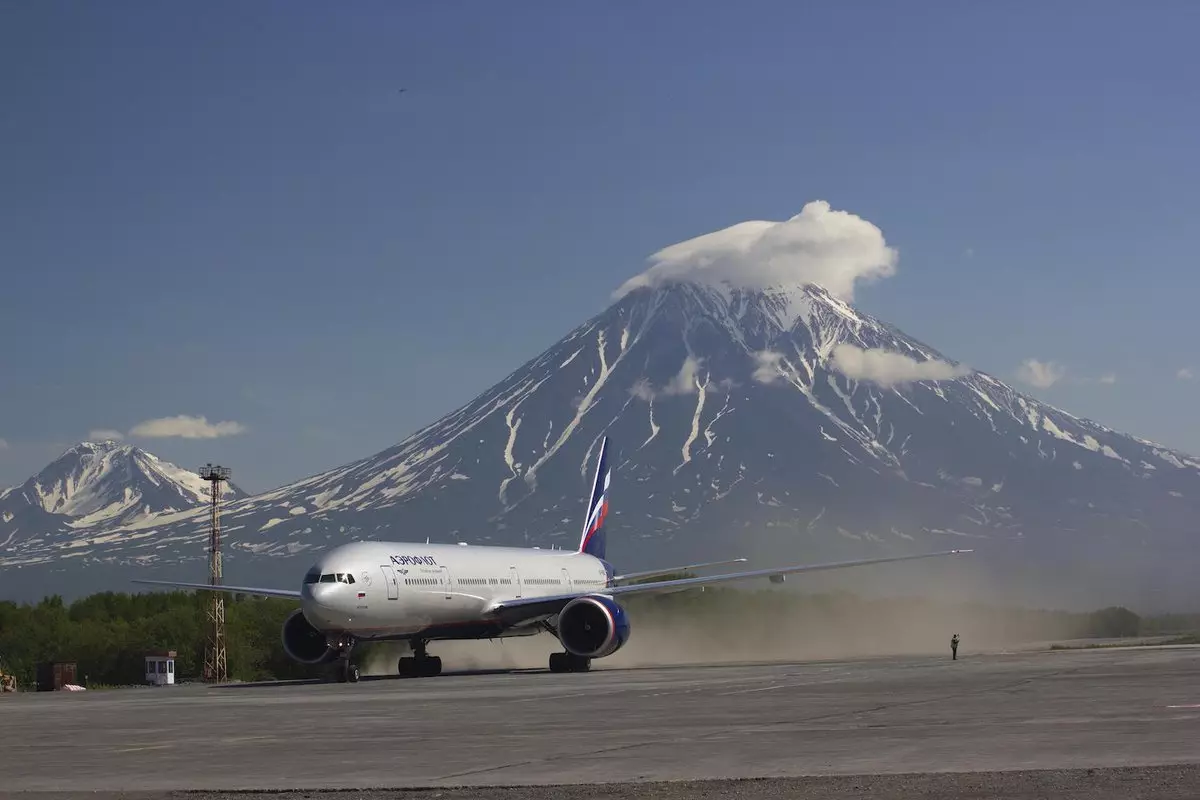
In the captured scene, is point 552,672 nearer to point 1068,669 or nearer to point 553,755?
point 1068,669

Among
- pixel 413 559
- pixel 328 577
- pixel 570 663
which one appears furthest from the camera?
pixel 570 663

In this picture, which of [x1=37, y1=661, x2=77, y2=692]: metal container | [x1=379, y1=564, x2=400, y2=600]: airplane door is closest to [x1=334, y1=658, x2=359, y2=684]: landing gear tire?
[x1=379, y1=564, x2=400, y2=600]: airplane door

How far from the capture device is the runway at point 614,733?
57.4 ft

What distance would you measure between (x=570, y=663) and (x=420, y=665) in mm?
5471

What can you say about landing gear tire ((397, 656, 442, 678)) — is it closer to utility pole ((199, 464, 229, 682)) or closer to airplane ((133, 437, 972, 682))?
airplane ((133, 437, 972, 682))

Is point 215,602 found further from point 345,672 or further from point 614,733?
point 614,733

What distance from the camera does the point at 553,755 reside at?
19609 mm

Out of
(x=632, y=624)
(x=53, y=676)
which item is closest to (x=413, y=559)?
(x=53, y=676)

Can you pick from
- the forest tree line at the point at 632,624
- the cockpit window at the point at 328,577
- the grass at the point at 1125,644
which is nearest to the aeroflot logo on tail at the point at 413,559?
the cockpit window at the point at 328,577

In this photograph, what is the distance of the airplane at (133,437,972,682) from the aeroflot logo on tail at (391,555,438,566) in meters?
0.04

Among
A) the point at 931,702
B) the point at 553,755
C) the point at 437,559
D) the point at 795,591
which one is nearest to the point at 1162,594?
the point at 795,591

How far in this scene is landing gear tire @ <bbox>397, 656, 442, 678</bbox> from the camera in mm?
54438

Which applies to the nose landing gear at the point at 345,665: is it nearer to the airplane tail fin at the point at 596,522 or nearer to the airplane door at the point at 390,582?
the airplane door at the point at 390,582

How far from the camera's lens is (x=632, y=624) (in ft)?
271
